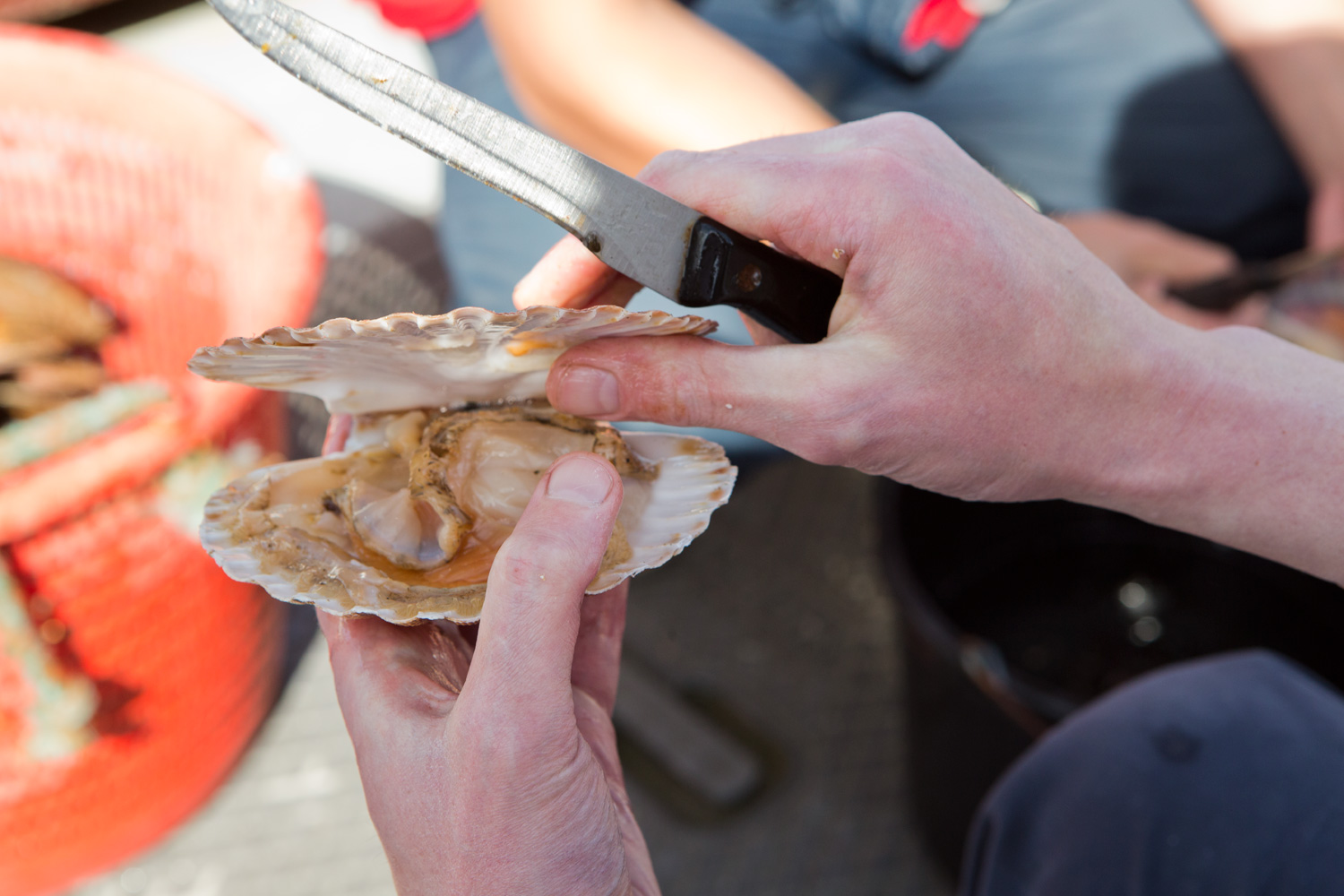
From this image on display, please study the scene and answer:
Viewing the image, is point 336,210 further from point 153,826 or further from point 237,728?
point 153,826

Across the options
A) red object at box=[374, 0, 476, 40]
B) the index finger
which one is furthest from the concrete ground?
red object at box=[374, 0, 476, 40]

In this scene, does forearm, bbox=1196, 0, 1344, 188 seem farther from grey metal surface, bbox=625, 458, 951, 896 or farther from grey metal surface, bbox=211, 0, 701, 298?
grey metal surface, bbox=211, 0, 701, 298

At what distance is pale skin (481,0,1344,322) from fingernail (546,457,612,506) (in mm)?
734

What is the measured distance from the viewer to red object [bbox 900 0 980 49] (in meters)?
1.51

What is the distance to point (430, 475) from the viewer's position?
754 millimetres

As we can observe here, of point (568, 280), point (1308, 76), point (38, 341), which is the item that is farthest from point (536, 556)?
point (1308, 76)

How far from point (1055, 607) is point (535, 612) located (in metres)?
1.21

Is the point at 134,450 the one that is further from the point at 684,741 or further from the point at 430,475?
the point at 684,741

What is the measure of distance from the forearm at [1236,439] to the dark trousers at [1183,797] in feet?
0.80

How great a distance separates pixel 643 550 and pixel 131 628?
0.87 meters

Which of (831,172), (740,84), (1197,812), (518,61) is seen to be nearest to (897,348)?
(831,172)

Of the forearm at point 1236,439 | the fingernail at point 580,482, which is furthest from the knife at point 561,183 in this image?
the forearm at point 1236,439

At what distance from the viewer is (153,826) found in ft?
4.33

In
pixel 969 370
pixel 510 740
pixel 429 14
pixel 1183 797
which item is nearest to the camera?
pixel 510 740
